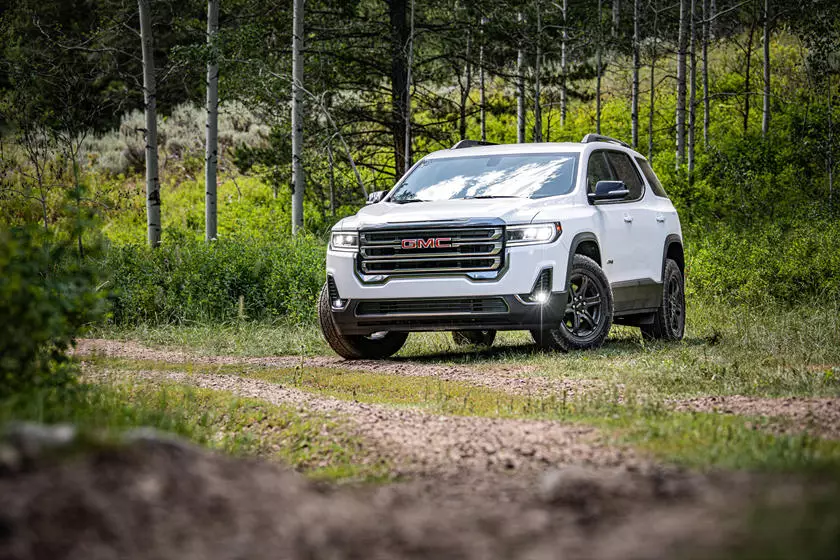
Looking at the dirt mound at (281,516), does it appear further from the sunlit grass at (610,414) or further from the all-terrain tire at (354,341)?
the all-terrain tire at (354,341)

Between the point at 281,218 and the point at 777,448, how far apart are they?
955 inches

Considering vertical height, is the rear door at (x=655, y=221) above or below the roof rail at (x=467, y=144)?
below

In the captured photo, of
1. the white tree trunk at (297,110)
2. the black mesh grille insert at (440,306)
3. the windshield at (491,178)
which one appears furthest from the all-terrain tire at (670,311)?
the white tree trunk at (297,110)

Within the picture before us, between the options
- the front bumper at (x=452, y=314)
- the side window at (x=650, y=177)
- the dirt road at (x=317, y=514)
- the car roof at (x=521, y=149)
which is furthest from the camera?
the side window at (x=650, y=177)

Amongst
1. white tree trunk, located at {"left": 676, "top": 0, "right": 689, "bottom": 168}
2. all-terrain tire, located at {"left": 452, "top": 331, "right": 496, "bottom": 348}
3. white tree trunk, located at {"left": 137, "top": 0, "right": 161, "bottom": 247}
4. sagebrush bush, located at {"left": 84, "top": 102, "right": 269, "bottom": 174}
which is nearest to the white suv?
all-terrain tire, located at {"left": 452, "top": 331, "right": 496, "bottom": 348}

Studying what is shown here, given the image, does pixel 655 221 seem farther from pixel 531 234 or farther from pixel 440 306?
pixel 440 306

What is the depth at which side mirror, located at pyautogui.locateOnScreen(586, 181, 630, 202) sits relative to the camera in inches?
439

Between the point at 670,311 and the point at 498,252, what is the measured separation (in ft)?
11.3

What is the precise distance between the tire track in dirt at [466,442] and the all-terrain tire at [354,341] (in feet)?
11.0

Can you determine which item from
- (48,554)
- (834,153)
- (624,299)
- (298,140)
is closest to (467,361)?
(624,299)

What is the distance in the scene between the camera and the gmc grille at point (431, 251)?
1035 centimetres

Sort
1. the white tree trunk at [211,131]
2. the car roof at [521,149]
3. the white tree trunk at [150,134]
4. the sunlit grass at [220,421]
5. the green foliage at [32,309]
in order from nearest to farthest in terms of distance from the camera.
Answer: the green foliage at [32,309], the sunlit grass at [220,421], the car roof at [521,149], the white tree trunk at [150,134], the white tree trunk at [211,131]

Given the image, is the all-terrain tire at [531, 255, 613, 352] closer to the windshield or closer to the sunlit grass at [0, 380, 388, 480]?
the windshield

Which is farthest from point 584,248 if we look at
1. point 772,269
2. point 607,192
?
point 772,269
